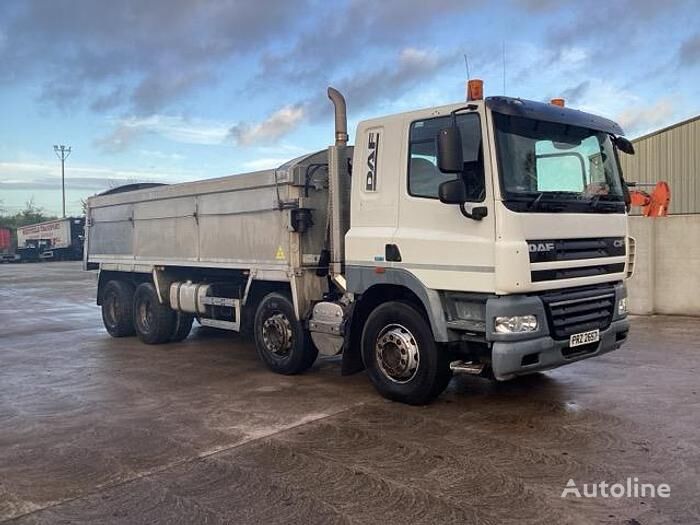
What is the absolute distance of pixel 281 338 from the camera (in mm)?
7797

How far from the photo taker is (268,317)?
7961 millimetres

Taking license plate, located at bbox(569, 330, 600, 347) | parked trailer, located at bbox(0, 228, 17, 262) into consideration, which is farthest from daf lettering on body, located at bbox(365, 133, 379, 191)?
parked trailer, located at bbox(0, 228, 17, 262)

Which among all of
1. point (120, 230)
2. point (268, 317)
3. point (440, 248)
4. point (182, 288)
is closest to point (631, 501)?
point (440, 248)

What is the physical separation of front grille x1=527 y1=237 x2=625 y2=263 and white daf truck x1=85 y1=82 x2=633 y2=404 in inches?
0.7

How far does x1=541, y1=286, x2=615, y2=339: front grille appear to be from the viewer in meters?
5.75

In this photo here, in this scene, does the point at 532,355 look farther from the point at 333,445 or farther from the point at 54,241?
the point at 54,241

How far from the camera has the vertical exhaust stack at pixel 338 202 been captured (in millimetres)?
7254

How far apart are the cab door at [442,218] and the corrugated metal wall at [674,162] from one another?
36.9ft

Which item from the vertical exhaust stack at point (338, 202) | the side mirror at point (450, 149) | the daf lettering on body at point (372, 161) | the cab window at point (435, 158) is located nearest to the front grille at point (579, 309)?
the cab window at point (435, 158)

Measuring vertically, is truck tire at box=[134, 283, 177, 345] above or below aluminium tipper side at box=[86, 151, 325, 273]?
below

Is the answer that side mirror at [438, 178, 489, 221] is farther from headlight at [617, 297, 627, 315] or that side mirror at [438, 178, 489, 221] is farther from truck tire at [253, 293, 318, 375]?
truck tire at [253, 293, 318, 375]

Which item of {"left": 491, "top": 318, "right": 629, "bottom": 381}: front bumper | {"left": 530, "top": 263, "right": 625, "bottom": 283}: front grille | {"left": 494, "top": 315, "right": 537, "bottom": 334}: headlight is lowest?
{"left": 491, "top": 318, "right": 629, "bottom": 381}: front bumper

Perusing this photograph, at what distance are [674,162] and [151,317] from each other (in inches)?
517

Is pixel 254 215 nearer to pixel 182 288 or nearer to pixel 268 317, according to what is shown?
pixel 268 317
